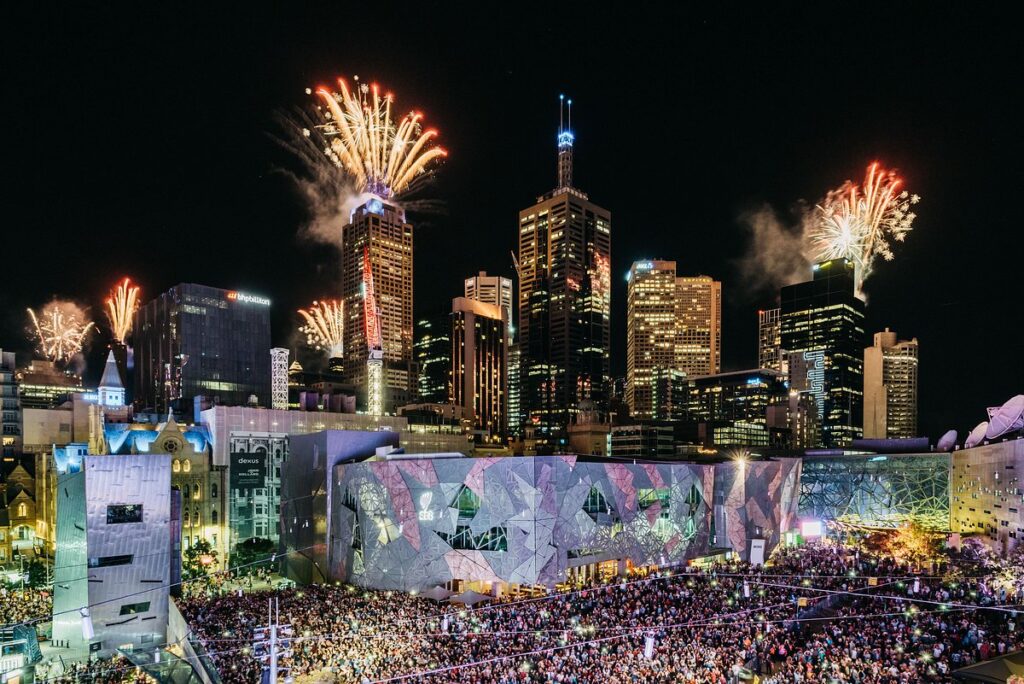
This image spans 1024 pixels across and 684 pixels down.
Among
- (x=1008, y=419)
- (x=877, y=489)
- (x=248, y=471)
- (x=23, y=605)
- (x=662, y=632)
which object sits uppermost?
(x=1008, y=419)

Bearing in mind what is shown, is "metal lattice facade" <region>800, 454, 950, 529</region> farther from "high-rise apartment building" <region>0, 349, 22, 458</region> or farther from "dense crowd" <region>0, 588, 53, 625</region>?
"high-rise apartment building" <region>0, 349, 22, 458</region>

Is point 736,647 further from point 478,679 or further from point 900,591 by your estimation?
point 900,591

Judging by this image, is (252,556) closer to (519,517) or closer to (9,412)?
(519,517)

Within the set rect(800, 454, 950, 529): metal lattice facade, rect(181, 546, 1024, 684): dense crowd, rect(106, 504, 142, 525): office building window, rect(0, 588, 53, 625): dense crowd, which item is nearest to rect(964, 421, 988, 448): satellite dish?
rect(800, 454, 950, 529): metal lattice facade

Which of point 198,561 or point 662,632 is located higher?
point 662,632

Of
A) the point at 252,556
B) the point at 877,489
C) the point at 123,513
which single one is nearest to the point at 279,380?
the point at 252,556

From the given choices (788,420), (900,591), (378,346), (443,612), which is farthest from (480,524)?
(788,420)
